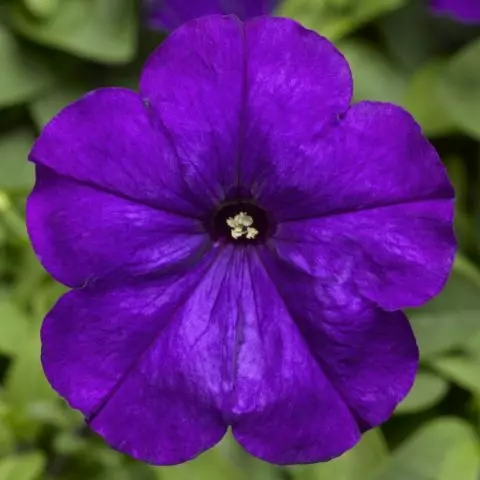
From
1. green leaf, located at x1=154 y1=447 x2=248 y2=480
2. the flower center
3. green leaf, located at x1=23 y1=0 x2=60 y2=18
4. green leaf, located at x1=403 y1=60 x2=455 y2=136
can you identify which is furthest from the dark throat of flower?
green leaf, located at x1=23 y1=0 x2=60 y2=18

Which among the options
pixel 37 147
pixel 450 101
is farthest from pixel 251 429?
pixel 450 101

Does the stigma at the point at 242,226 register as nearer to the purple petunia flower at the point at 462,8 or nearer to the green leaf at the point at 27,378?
the green leaf at the point at 27,378

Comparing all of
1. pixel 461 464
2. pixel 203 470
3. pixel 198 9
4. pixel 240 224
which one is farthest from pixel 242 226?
pixel 198 9

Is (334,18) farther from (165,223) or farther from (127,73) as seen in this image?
(165,223)

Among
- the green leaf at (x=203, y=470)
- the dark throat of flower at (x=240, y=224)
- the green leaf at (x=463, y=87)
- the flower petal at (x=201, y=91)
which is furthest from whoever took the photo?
the green leaf at (x=463, y=87)

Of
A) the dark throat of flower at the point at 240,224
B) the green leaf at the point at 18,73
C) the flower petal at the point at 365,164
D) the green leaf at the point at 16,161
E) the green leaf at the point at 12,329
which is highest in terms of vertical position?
the flower petal at the point at 365,164

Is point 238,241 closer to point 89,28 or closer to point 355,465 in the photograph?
point 355,465

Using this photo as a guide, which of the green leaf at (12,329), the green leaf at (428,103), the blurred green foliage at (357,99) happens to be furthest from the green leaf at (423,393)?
the green leaf at (12,329)
